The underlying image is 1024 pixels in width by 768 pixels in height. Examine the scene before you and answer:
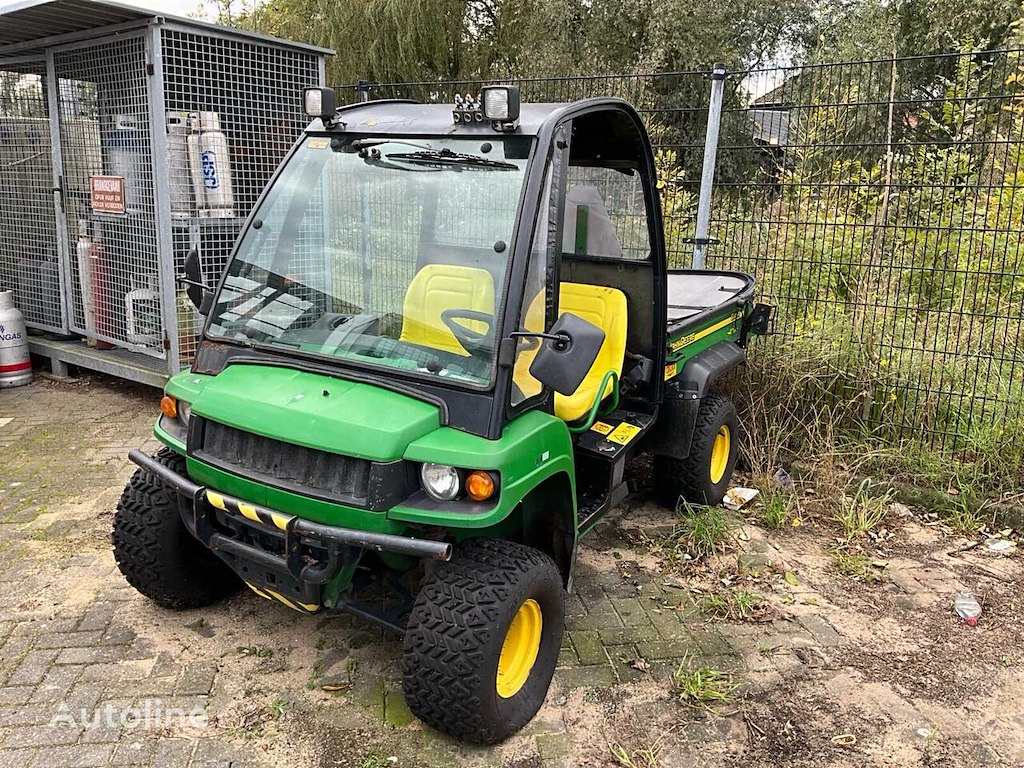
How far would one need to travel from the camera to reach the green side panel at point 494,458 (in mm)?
2430

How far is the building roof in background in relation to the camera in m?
4.93

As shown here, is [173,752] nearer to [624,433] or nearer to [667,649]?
[667,649]

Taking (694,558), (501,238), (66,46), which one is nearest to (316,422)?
(501,238)

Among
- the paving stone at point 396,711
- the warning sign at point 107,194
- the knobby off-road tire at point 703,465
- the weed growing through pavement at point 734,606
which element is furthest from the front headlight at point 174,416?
the warning sign at point 107,194

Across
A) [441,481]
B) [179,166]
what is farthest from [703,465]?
[179,166]

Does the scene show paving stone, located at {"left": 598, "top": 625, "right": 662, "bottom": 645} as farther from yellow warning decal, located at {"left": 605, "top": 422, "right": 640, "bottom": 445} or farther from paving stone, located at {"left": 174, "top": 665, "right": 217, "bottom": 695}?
paving stone, located at {"left": 174, "top": 665, "right": 217, "bottom": 695}

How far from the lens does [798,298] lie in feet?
17.5

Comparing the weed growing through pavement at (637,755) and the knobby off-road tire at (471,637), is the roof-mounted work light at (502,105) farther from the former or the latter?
the weed growing through pavement at (637,755)

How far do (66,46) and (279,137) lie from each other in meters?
1.55

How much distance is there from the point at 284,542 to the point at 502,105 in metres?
1.59

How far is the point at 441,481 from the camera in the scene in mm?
2492

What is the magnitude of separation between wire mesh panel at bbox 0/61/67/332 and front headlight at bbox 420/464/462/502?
5.14m

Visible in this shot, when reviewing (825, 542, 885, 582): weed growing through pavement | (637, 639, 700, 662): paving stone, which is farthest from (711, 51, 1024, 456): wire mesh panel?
(637, 639, 700, 662): paving stone

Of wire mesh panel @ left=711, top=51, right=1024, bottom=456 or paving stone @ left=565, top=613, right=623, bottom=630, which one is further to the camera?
wire mesh panel @ left=711, top=51, right=1024, bottom=456
